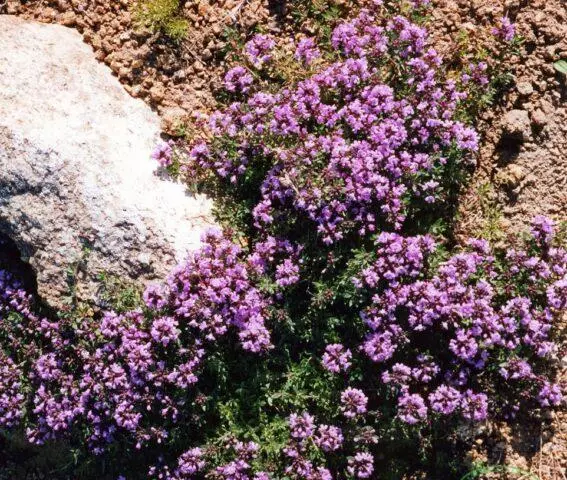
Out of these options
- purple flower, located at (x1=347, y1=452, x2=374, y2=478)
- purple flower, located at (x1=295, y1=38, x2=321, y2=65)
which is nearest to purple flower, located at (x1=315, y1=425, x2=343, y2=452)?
purple flower, located at (x1=347, y1=452, x2=374, y2=478)

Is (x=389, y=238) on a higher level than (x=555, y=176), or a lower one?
lower

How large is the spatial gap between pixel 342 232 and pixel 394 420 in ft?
6.12

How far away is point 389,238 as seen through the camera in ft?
21.7

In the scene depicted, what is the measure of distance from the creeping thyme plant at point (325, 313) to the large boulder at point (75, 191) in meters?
0.33

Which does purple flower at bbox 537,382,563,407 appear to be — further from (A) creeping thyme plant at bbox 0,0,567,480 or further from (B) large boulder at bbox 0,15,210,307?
(B) large boulder at bbox 0,15,210,307

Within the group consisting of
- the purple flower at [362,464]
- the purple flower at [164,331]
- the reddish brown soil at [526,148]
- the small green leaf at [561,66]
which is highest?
the small green leaf at [561,66]

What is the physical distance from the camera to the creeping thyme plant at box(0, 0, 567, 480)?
261 inches

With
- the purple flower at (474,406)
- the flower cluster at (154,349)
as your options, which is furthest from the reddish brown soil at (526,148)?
the flower cluster at (154,349)

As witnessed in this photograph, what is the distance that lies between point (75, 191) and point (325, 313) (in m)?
2.79

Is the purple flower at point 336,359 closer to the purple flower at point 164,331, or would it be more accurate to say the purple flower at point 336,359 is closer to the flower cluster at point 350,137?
the flower cluster at point 350,137

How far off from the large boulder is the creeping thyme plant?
0.33 metres

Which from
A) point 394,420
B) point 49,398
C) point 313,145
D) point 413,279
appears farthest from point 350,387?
point 49,398

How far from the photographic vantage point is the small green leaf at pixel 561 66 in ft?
23.7

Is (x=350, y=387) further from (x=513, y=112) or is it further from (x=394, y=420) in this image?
(x=513, y=112)
